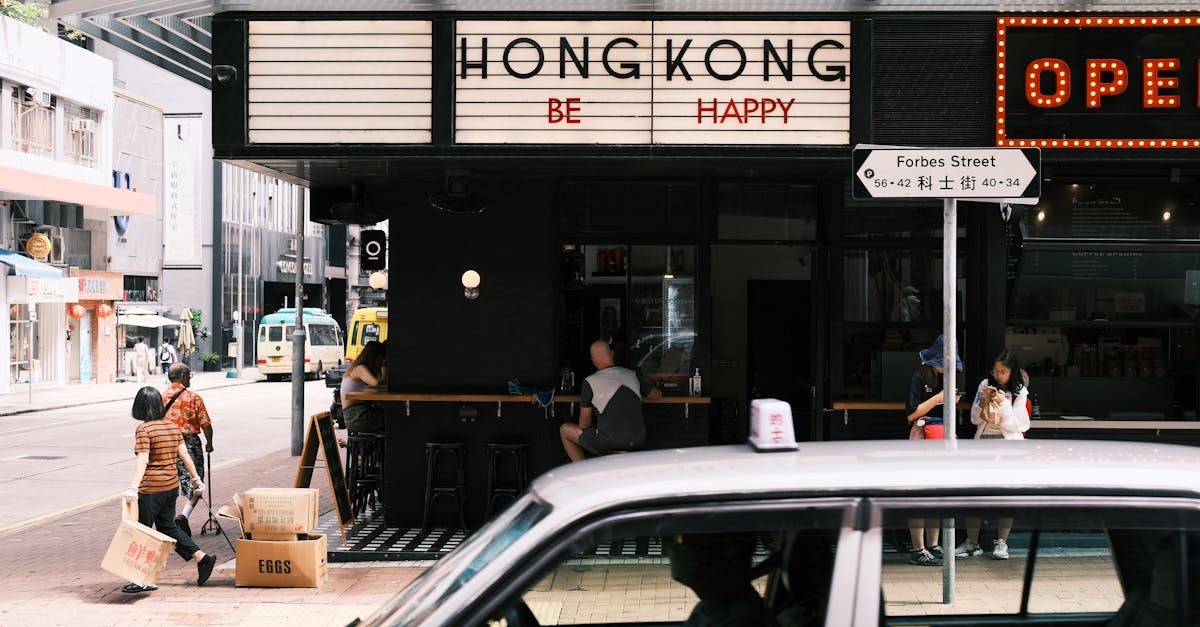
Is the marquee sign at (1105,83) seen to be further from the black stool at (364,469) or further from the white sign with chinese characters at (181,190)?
the white sign with chinese characters at (181,190)

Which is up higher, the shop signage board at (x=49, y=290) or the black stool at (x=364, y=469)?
the shop signage board at (x=49, y=290)

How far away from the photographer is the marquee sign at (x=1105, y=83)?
9445mm

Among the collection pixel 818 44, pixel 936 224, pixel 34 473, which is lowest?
pixel 34 473

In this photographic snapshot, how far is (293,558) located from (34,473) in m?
10.9

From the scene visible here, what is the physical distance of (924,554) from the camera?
2861 mm

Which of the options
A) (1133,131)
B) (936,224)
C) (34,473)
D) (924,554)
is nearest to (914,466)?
(924,554)

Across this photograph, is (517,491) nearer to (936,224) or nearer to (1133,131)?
(936,224)

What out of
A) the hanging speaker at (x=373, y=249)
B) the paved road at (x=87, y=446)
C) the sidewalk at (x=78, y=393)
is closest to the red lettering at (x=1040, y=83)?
the hanging speaker at (x=373, y=249)

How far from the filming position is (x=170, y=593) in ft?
30.1

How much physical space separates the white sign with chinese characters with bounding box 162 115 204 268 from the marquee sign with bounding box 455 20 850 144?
1764 inches

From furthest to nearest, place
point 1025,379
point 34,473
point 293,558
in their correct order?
point 34,473 < point 1025,379 < point 293,558

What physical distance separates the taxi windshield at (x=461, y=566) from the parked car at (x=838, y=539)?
0.04 ft

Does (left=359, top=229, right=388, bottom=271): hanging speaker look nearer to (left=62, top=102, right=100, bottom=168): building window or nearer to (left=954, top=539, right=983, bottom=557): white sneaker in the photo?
(left=954, top=539, right=983, bottom=557): white sneaker

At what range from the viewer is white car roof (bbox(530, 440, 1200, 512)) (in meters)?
2.69
